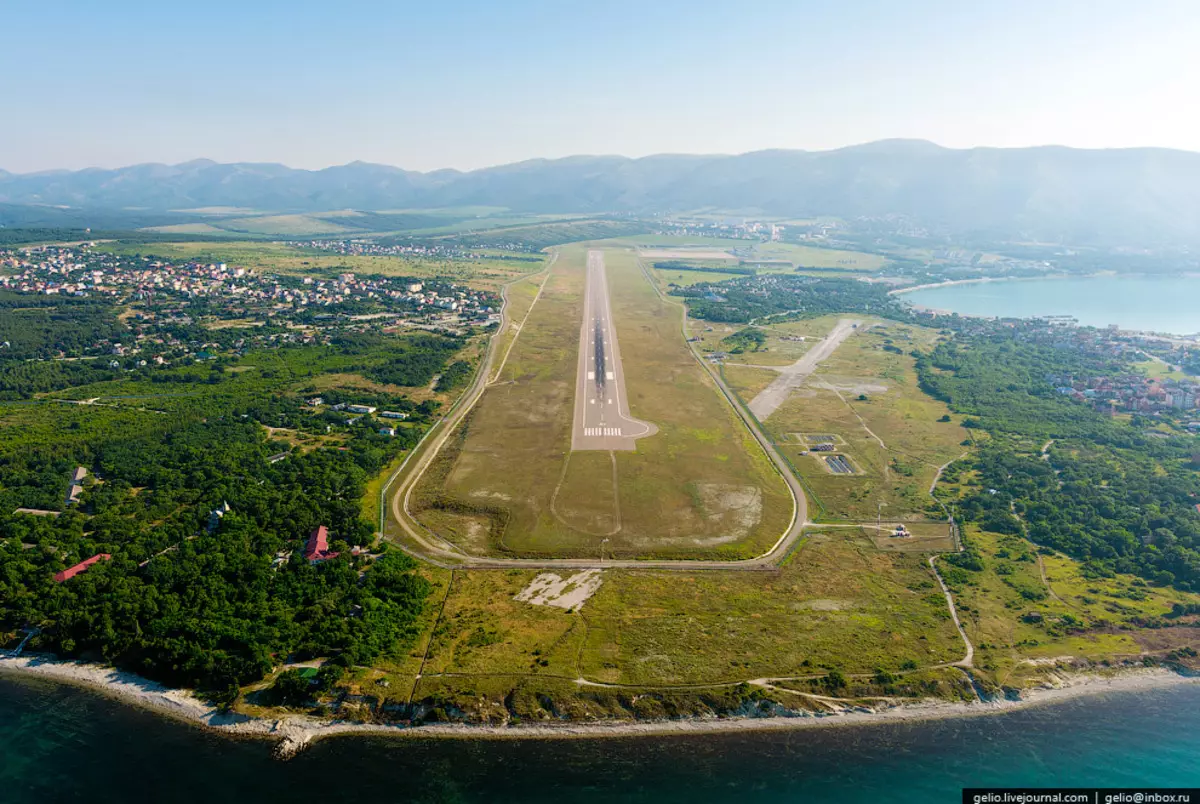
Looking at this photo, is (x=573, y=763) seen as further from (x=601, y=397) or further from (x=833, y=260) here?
(x=833, y=260)

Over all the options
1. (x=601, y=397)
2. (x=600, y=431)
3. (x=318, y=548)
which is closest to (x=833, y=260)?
(x=601, y=397)

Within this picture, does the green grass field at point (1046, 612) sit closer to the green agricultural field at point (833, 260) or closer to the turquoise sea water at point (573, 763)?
the turquoise sea water at point (573, 763)

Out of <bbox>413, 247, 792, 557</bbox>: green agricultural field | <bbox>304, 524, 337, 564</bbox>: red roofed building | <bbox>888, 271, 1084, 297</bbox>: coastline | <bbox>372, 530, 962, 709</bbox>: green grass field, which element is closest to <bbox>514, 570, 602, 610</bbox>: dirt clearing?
<bbox>372, 530, 962, 709</bbox>: green grass field

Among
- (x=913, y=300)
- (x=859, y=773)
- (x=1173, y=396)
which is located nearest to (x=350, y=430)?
(x=859, y=773)

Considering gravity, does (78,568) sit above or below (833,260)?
below

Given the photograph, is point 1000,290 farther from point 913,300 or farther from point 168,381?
point 168,381
